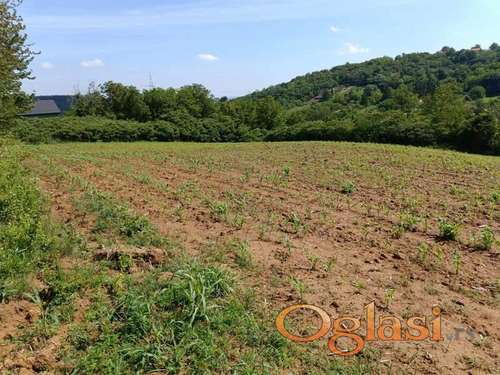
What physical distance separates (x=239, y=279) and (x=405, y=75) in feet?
Answer: 336

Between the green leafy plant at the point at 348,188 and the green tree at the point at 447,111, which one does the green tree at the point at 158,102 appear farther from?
the green leafy plant at the point at 348,188

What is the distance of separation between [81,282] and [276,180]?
7555 mm

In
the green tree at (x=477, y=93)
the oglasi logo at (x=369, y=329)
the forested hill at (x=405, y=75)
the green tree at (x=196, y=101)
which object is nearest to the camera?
the oglasi logo at (x=369, y=329)

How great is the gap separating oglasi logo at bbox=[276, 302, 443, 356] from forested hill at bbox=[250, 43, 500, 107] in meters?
76.4

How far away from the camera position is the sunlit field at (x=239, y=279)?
331 cm

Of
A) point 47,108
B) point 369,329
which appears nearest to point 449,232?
point 369,329

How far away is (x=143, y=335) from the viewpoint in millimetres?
3447

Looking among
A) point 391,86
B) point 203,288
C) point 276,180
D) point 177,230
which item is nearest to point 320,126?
point 276,180

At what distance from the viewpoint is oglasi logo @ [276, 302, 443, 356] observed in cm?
359

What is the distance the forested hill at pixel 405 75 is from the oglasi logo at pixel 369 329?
76.4m

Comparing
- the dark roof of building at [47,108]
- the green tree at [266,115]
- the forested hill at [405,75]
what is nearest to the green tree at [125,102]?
the green tree at [266,115]

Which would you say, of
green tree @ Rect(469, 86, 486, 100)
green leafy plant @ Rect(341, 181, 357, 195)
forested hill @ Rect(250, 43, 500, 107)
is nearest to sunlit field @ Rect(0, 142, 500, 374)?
Result: green leafy plant @ Rect(341, 181, 357, 195)

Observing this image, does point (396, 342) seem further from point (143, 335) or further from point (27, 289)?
point (27, 289)

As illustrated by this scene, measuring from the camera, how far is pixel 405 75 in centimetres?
9606
